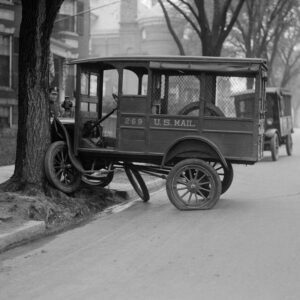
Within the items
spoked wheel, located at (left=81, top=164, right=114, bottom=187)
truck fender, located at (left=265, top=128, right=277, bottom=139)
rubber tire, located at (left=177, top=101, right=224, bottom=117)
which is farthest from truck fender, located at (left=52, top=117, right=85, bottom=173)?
truck fender, located at (left=265, top=128, right=277, bottom=139)

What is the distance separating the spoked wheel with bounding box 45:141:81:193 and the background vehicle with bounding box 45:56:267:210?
0.02 metres

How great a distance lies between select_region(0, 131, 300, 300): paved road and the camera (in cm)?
475

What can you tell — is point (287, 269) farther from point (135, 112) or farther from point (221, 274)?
point (135, 112)

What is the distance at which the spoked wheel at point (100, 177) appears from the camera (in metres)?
9.28

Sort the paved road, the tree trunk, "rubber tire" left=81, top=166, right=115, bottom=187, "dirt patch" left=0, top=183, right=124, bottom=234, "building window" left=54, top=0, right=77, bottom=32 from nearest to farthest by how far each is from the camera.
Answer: the paved road < "dirt patch" left=0, top=183, right=124, bottom=234 < the tree trunk < "rubber tire" left=81, top=166, right=115, bottom=187 < "building window" left=54, top=0, right=77, bottom=32

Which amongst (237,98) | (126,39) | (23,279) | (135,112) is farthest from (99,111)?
(126,39)

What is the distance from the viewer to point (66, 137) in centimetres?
895

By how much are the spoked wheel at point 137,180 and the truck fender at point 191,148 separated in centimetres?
83

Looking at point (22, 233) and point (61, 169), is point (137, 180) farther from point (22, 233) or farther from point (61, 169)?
point (22, 233)

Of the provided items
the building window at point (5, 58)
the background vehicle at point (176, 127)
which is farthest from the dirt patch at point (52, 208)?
the building window at point (5, 58)

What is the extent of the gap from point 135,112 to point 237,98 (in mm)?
1697

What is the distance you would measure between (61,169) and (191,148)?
2124 millimetres

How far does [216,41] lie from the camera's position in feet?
67.2

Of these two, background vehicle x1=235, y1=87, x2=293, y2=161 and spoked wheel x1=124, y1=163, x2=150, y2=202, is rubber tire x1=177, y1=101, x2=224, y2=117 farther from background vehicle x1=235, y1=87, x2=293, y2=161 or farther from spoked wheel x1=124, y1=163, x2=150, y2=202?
background vehicle x1=235, y1=87, x2=293, y2=161
